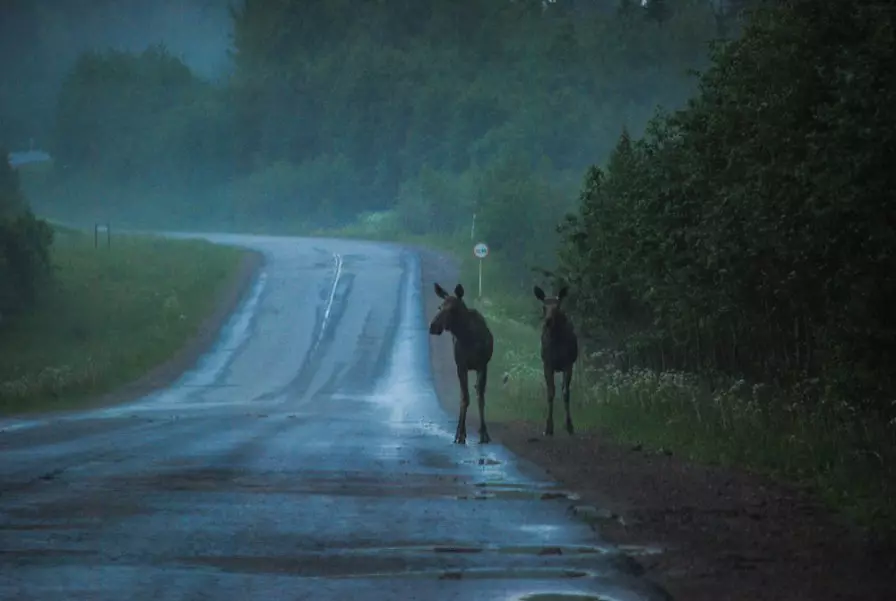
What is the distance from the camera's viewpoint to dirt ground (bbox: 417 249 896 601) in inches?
392

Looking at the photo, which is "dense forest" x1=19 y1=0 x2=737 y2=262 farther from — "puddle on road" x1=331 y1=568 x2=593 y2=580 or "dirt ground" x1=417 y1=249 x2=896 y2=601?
"puddle on road" x1=331 y1=568 x2=593 y2=580

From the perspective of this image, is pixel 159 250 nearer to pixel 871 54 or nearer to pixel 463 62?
pixel 463 62

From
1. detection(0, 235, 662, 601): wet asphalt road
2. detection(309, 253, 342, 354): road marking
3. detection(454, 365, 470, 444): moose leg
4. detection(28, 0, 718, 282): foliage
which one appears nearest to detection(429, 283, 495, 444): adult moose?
detection(454, 365, 470, 444): moose leg

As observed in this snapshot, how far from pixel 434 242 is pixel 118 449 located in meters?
66.5

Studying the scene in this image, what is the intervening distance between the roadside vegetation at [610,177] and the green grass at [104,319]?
12.5 meters

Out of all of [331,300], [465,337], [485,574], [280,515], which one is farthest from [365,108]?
[485,574]

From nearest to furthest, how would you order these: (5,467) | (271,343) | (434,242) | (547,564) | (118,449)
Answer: (547,564)
(5,467)
(118,449)
(271,343)
(434,242)

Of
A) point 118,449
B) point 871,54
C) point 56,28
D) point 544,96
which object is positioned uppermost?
point 56,28

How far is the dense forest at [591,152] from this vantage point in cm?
1798

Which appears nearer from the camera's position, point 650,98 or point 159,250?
point 159,250

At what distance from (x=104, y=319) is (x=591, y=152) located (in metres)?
52.7

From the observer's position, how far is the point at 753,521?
13.1 metres

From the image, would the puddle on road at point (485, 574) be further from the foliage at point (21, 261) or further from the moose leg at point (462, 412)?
the foliage at point (21, 261)

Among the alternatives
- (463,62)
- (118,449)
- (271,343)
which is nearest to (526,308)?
(271,343)
